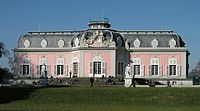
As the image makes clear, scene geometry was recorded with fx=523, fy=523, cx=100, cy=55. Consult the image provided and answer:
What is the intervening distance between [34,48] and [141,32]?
1757cm

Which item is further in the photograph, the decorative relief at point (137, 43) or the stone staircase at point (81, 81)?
the decorative relief at point (137, 43)

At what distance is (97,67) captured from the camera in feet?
265

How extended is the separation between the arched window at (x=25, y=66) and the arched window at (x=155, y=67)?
19.5m

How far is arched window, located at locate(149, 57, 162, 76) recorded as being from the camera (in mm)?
82312

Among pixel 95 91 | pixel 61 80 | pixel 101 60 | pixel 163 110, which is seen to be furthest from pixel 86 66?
pixel 163 110

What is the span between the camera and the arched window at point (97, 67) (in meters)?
80.1

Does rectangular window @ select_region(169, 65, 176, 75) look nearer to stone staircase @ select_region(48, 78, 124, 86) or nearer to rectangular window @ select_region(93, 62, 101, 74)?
rectangular window @ select_region(93, 62, 101, 74)

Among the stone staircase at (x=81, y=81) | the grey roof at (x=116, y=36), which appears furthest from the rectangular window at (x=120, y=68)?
the stone staircase at (x=81, y=81)

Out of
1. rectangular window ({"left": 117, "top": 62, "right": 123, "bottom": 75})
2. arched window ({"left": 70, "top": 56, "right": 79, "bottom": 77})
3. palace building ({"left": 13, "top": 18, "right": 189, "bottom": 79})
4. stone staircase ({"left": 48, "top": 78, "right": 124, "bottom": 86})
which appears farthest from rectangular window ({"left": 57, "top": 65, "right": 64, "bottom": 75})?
stone staircase ({"left": 48, "top": 78, "right": 124, "bottom": 86})

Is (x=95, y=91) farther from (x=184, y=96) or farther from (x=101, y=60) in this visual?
(x=101, y=60)

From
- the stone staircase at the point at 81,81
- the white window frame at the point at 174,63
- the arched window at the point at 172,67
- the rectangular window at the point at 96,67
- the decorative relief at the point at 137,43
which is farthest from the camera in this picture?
the decorative relief at the point at 137,43

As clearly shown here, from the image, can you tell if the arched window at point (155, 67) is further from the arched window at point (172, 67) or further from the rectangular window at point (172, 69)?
the rectangular window at point (172, 69)

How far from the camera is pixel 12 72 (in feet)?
283

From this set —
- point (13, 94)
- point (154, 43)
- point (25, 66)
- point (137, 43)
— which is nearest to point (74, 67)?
point (25, 66)
